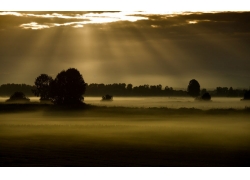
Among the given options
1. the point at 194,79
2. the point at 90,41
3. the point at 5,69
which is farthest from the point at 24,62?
the point at 194,79

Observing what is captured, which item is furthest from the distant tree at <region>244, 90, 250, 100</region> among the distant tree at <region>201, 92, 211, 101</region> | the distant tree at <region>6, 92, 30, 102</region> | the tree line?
the distant tree at <region>6, 92, 30, 102</region>

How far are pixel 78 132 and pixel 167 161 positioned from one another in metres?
2.29

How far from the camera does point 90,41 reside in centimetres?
984

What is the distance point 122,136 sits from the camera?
965 cm

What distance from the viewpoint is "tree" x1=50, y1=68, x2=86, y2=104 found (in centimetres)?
940

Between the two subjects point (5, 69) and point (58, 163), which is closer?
point (58, 163)

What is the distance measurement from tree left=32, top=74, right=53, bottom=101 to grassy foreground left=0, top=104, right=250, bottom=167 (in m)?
0.26

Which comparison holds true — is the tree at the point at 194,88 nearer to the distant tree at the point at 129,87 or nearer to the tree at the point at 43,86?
the distant tree at the point at 129,87

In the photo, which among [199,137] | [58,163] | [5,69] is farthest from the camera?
[5,69]

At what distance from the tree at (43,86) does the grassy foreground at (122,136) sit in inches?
10.2

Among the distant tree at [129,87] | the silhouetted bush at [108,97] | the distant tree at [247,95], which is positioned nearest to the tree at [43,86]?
the silhouetted bush at [108,97]

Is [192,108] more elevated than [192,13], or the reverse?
[192,13]

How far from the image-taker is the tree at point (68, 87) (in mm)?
9398
